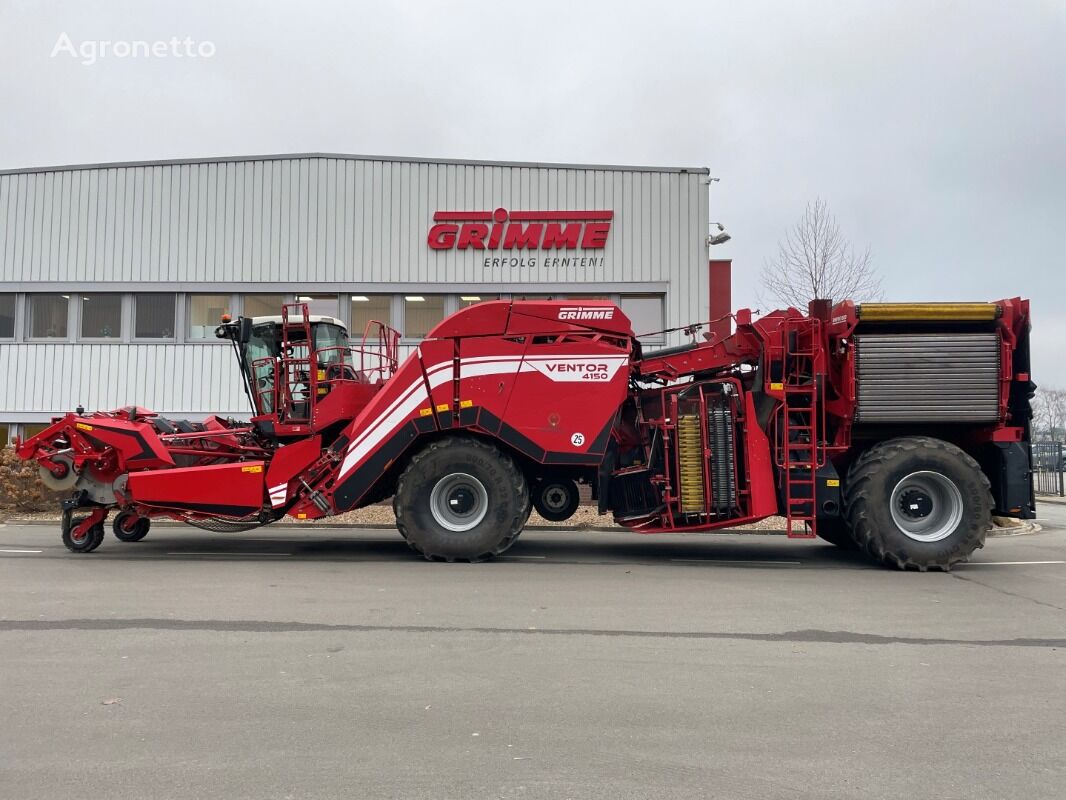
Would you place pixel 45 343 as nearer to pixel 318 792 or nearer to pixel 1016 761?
pixel 318 792

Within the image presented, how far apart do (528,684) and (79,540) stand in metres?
8.12

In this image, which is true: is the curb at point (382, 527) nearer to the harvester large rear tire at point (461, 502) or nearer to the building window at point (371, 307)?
the harvester large rear tire at point (461, 502)

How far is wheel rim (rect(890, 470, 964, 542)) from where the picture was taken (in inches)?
361

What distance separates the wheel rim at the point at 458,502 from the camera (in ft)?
31.3

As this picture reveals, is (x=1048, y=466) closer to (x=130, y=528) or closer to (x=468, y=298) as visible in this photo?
(x=468, y=298)

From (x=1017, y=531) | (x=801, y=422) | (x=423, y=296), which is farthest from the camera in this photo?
(x=423, y=296)

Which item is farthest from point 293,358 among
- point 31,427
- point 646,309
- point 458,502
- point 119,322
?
point 31,427

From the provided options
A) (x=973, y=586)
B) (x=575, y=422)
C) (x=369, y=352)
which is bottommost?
(x=973, y=586)

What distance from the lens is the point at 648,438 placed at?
9.83 m

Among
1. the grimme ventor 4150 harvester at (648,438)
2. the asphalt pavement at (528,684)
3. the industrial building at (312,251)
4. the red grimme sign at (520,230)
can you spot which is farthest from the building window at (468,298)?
the asphalt pavement at (528,684)

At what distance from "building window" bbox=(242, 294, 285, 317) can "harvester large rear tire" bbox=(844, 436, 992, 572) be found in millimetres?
14141

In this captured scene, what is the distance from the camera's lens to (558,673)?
5.07 meters

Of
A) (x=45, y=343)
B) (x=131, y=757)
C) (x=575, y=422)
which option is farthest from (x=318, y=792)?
(x=45, y=343)

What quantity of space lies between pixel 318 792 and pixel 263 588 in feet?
15.8
